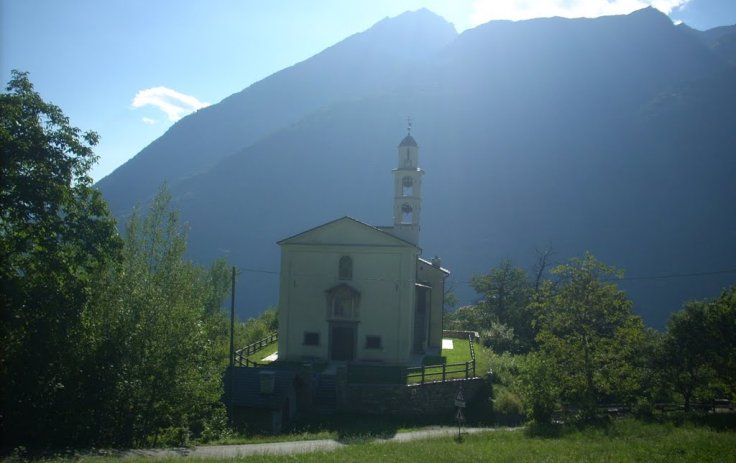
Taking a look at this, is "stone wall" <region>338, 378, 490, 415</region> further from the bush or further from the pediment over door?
the pediment over door

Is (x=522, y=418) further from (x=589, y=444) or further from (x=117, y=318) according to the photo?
(x=117, y=318)

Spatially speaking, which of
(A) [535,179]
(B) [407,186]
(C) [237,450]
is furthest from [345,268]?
(A) [535,179]

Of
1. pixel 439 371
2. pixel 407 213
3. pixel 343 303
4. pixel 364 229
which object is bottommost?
pixel 439 371

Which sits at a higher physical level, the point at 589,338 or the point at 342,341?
the point at 589,338

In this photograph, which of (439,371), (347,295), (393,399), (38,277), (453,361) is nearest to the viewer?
(38,277)

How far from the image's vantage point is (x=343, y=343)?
32250 mm

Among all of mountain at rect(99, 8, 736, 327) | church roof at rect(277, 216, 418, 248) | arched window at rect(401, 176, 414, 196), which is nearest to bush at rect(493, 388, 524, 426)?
church roof at rect(277, 216, 418, 248)

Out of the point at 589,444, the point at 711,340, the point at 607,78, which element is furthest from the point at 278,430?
the point at 607,78

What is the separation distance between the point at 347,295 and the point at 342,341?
2.61 m

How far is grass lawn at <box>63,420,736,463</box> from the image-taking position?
43.1 ft

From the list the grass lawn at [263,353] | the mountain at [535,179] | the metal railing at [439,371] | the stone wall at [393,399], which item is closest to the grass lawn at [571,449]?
the stone wall at [393,399]

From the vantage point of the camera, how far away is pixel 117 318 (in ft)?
56.9

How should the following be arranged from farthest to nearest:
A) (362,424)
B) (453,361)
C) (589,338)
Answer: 1. (453,361)
2. (362,424)
3. (589,338)

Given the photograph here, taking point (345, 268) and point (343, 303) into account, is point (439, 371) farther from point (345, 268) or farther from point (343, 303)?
point (345, 268)
